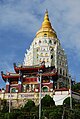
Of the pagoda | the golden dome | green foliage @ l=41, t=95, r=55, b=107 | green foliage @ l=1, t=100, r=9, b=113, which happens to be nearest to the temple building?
the golden dome

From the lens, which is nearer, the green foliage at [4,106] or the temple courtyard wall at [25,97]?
the green foliage at [4,106]

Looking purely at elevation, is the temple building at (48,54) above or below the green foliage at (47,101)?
above

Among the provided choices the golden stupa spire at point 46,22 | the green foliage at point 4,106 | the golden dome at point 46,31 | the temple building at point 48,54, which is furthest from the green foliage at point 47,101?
the golden stupa spire at point 46,22

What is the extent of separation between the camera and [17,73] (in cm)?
6888

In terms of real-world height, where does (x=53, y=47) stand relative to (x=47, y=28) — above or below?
below

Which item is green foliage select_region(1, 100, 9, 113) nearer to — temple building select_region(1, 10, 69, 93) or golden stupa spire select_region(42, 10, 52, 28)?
temple building select_region(1, 10, 69, 93)

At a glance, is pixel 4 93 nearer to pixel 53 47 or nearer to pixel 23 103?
pixel 23 103

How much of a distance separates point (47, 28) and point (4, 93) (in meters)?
37.7

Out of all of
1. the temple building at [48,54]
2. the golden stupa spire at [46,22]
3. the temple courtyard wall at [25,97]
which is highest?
the golden stupa spire at [46,22]

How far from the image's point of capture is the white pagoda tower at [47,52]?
300 feet

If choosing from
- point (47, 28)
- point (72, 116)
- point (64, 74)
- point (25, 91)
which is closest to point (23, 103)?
point (25, 91)

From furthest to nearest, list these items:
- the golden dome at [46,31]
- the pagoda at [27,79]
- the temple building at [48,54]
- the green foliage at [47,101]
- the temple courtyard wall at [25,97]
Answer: the golden dome at [46,31], the temple building at [48,54], the pagoda at [27,79], the temple courtyard wall at [25,97], the green foliage at [47,101]

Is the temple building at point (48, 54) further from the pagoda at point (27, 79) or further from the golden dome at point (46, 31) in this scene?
the pagoda at point (27, 79)

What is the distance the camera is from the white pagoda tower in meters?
91.5
